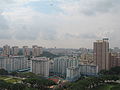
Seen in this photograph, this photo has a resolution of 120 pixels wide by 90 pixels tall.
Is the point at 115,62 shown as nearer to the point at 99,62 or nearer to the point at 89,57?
the point at 99,62

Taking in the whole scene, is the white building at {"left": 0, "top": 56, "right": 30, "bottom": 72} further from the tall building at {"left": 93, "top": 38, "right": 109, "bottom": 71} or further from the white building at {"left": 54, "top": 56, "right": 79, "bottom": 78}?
the tall building at {"left": 93, "top": 38, "right": 109, "bottom": 71}

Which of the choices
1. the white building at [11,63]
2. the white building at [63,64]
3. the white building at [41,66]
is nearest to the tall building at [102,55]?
the white building at [63,64]

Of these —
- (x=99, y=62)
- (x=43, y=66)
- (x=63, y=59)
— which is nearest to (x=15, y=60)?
(x=43, y=66)

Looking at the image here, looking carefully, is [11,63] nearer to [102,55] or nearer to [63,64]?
[63,64]

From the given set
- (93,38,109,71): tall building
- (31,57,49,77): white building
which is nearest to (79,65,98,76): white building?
(93,38,109,71): tall building

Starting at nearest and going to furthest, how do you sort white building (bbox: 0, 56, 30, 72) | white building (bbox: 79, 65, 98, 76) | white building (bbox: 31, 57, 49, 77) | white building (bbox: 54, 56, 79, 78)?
1. white building (bbox: 31, 57, 49, 77)
2. white building (bbox: 79, 65, 98, 76)
3. white building (bbox: 54, 56, 79, 78)
4. white building (bbox: 0, 56, 30, 72)

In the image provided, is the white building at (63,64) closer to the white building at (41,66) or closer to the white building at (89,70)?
the white building at (89,70)

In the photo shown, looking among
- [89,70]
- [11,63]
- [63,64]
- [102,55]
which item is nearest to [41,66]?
[63,64]

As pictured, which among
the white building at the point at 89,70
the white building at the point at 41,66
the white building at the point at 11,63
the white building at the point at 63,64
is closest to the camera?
the white building at the point at 41,66
